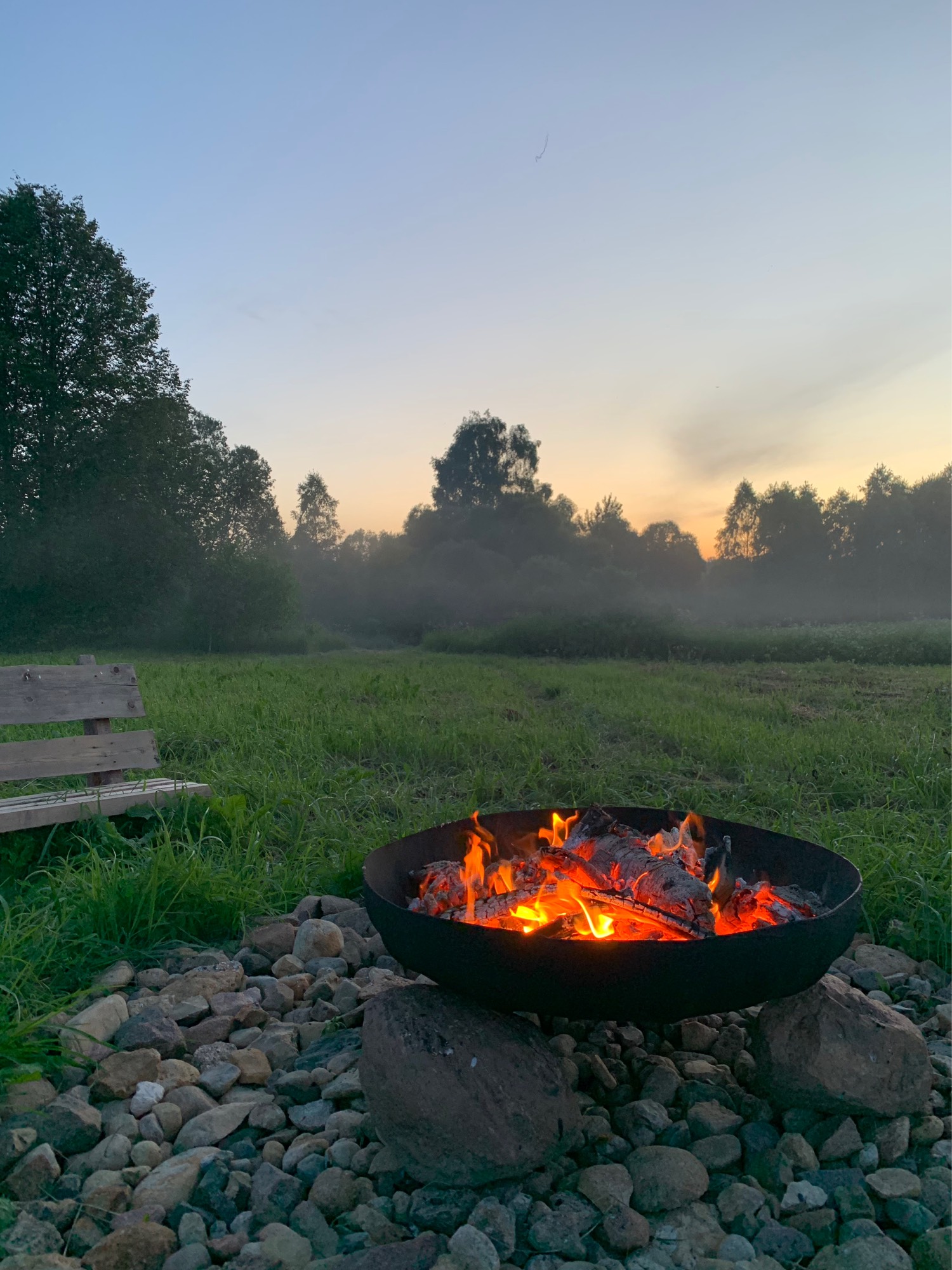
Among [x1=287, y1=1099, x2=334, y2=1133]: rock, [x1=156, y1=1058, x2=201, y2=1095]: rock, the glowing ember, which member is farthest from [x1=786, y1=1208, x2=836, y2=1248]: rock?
[x1=156, y1=1058, x2=201, y2=1095]: rock

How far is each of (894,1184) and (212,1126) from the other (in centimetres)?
176

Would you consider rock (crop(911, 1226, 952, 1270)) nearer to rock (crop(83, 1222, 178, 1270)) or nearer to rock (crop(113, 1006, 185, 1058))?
rock (crop(83, 1222, 178, 1270))

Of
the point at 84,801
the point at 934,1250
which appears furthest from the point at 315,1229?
the point at 84,801

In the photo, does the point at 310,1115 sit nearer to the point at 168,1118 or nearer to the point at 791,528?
the point at 168,1118

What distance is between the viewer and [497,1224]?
1768mm

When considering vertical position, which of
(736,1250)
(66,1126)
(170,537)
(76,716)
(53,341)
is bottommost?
(736,1250)

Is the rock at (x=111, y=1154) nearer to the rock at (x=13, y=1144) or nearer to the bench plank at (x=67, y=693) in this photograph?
the rock at (x=13, y=1144)

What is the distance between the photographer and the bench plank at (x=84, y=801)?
3.75m

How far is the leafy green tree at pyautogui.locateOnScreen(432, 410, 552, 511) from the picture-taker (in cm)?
3083

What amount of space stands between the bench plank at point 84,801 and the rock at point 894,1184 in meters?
3.53

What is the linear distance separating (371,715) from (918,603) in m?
30.5

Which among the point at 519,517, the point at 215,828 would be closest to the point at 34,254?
the point at 519,517

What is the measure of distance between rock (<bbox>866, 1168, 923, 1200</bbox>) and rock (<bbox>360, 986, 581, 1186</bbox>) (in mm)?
738

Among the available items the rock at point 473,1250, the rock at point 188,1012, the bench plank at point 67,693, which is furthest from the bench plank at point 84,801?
the rock at point 473,1250
